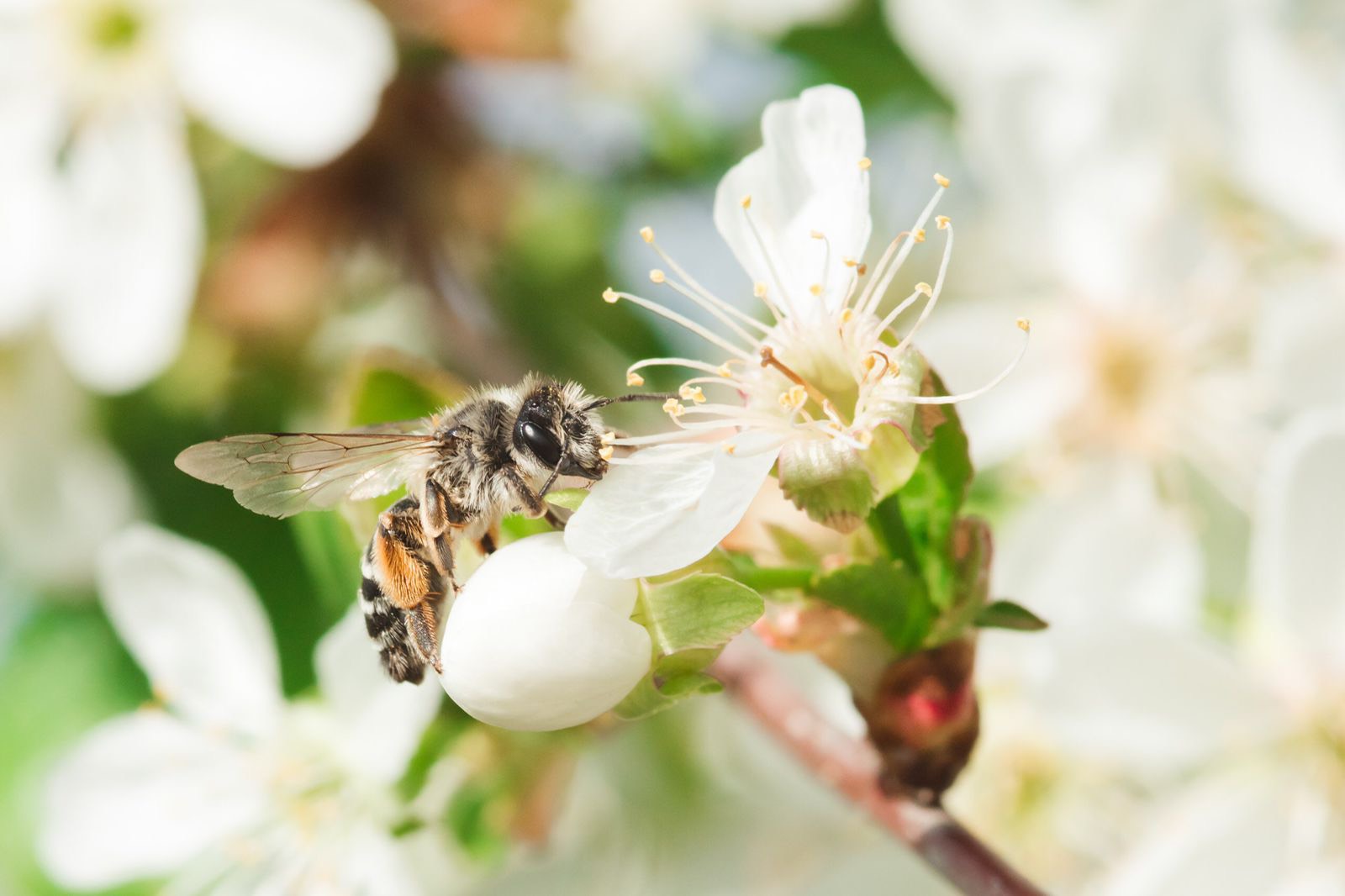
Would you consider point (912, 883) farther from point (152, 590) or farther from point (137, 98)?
point (137, 98)

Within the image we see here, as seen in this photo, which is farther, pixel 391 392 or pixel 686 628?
pixel 391 392

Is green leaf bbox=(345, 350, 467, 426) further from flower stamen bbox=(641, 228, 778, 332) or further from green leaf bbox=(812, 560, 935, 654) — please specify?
green leaf bbox=(812, 560, 935, 654)

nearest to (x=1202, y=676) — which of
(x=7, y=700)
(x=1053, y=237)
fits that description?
(x=1053, y=237)

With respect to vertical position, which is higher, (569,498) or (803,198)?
(803,198)

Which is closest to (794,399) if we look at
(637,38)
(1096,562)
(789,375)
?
(789,375)

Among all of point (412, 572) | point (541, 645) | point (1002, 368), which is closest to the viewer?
point (541, 645)

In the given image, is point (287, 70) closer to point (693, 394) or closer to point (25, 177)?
point (25, 177)
